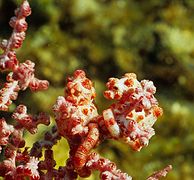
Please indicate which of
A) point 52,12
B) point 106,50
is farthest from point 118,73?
point 52,12

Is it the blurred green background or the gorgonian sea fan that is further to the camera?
the blurred green background

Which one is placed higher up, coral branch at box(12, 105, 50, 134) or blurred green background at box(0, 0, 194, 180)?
blurred green background at box(0, 0, 194, 180)

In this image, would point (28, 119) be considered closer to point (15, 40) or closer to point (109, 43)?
point (15, 40)

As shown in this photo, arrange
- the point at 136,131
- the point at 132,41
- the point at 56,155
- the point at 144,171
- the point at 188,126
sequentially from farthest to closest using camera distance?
the point at 132,41 < the point at 188,126 < the point at 144,171 < the point at 56,155 < the point at 136,131

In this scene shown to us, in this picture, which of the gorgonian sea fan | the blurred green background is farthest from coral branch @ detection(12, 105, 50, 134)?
the blurred green background

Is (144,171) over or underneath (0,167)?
over

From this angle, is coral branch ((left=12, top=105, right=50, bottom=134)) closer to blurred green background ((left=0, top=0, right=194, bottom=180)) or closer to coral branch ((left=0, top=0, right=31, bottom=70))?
coral branch ((left=0, top=0, right=31, bottom=70))

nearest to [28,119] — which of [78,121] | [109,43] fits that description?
→ [78,121]

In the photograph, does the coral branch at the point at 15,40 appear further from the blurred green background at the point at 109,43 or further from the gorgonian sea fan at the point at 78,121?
the blurred green background at the point at 109,43

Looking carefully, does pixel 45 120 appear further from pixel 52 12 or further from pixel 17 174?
pixel 52 12
